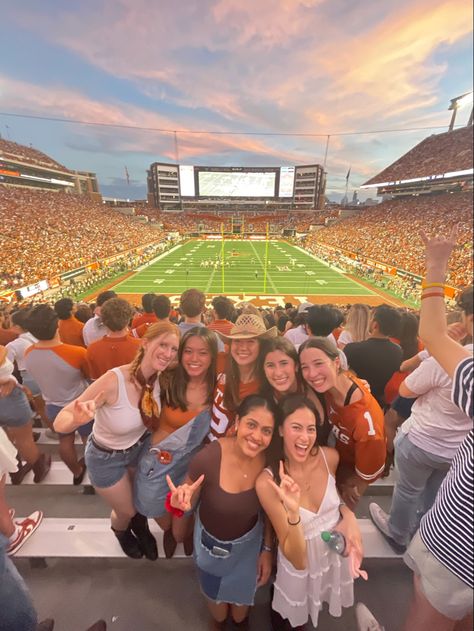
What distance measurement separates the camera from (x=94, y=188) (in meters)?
69.4

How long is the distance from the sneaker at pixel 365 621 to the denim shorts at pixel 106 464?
204cm

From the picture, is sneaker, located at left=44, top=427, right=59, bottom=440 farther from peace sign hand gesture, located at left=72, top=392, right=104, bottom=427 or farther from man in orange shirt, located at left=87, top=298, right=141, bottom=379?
peace sign hand gesture, located at left=72, top=392, right=104, bottom=427

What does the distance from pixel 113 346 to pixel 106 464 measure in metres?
1.18

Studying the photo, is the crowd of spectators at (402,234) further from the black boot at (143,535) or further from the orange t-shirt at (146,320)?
the orange t-shirt at (146,320)

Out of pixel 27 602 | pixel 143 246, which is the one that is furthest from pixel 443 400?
pixel 143 246

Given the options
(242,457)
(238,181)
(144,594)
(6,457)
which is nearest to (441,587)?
(242,457)

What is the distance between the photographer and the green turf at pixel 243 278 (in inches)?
788

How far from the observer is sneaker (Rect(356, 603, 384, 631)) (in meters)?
1.84

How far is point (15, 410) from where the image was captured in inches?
113

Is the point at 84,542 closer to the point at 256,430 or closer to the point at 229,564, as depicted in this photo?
the point at 229,564

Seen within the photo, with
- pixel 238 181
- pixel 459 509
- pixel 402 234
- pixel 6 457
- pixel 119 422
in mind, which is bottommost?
pixel 6 457

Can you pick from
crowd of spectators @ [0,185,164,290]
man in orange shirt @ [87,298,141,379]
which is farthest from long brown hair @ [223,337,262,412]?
crowd of spectators @ [0,185,164,290]

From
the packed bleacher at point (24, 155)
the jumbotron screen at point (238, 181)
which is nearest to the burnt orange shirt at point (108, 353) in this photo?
the packed bleacher at point (24, 155)

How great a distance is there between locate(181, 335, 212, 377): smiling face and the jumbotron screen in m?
71.6
